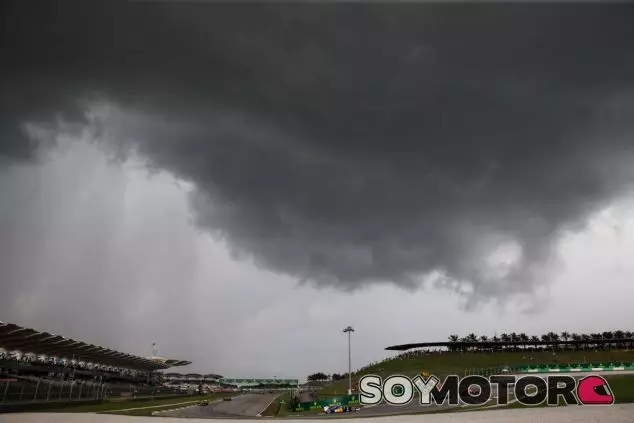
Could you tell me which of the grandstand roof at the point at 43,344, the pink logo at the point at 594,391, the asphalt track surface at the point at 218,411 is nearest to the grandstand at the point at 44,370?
the grandstand roof at the point at 43,344

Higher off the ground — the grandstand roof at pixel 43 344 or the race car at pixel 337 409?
the grandstand roof at pixel 43 344

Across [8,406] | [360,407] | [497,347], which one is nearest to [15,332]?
[8,406]

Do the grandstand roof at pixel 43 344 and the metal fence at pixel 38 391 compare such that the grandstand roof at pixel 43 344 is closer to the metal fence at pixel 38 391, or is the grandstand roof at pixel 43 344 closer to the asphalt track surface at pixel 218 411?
the metal fence at pixel 38 391

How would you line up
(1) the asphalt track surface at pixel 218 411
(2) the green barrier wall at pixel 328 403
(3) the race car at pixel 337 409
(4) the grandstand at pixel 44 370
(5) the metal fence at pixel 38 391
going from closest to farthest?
(5) the metal fence at pixel 38 391
(4) the grandstand at pixel 44 370
(1) the asphalt track surface at pixel 218 411
(3) the race car at pixel 337 409
(2) the green barrier wall at pixel 328 403

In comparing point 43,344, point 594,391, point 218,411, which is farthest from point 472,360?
point 43,344

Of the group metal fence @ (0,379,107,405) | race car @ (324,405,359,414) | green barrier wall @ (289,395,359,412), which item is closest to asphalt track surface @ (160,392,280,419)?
green barrier wall @ (289,395,359,412)

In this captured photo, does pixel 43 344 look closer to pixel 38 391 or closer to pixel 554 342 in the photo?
pixel 38 391

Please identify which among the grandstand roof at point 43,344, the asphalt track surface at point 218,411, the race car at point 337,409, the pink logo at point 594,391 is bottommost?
the asphalt track surface at point 218,411
